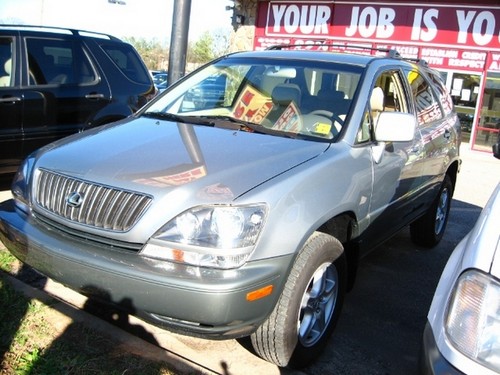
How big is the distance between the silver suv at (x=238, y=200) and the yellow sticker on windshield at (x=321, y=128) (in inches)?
0.5

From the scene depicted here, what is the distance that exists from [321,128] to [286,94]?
1.60 feet

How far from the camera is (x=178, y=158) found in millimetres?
2863

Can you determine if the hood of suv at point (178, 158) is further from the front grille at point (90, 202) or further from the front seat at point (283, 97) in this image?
the front seat at point (283, 97)

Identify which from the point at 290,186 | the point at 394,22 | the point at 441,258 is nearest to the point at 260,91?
the point at 290,186

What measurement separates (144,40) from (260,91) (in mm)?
47997

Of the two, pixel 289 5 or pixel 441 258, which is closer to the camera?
pixel 441 258

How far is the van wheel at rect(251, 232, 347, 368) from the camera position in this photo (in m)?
2.68

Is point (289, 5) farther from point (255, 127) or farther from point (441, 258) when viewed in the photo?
point (255, 127)

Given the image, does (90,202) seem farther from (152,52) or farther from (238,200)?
(152,52)

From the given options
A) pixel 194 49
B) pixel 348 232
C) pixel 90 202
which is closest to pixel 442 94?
pixel 348 232

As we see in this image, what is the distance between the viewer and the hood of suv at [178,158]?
2.57m

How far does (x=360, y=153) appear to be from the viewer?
3316 millimetres

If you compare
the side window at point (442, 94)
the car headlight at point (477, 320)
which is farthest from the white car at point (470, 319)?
the side window at point (442, 94)

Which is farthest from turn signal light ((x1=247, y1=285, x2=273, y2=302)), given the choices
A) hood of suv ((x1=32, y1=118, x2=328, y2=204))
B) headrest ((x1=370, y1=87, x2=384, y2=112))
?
headrest ((x1=370, y1=87, x2=384, y2=112))
